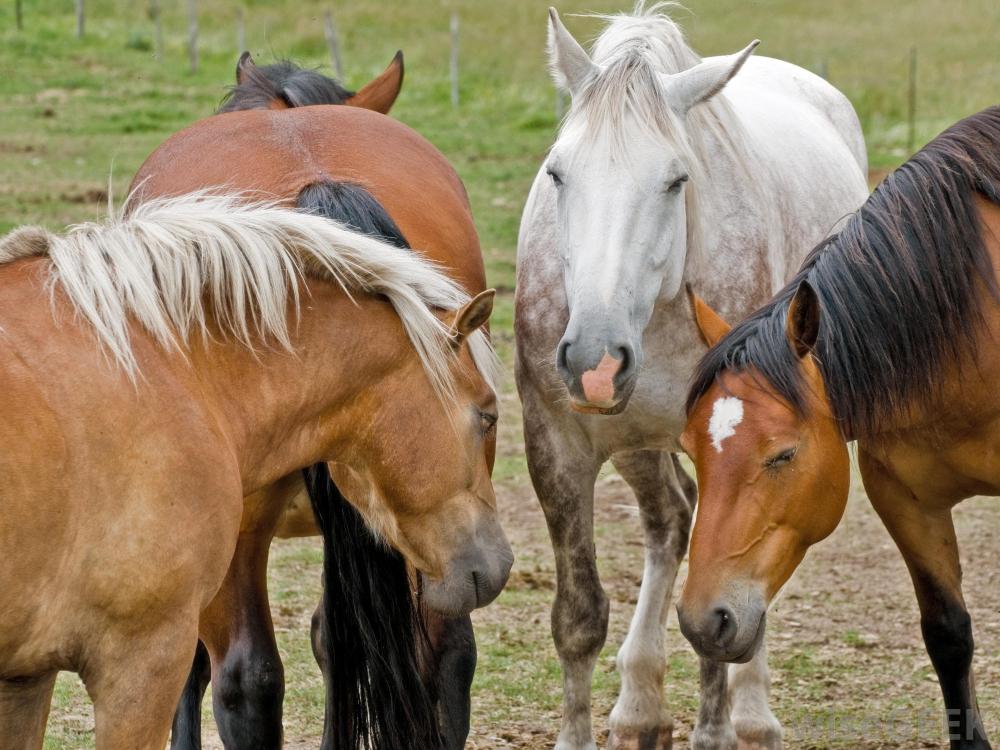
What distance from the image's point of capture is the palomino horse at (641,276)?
3570mm

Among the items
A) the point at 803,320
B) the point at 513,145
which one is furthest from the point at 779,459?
the point at 513,145

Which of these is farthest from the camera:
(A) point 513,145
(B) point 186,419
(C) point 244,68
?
(A) point 513,145

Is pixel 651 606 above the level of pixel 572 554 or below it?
below

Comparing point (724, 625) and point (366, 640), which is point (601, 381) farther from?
point (366, 640)

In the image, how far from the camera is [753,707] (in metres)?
4.33

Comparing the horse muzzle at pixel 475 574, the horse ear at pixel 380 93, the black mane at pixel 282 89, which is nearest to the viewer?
the horse muzzle at pixel 475 574

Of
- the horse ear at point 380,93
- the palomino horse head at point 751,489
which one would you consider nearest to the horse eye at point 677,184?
the palomino horse head at point 751,489

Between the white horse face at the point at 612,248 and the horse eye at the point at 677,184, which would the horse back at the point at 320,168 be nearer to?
the white horse face at the point at 612,248

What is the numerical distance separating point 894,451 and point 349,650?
160 cm

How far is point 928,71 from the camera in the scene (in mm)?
22000

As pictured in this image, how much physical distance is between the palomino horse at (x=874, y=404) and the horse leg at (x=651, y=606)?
3.12ft

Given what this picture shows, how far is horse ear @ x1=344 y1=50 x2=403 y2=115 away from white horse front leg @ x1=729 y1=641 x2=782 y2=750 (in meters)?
2.42

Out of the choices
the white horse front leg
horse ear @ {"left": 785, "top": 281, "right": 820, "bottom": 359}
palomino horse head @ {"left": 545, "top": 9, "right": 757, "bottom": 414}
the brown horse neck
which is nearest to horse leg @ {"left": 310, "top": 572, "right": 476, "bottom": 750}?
palomino horse head @ {"left": 545, "top": 9, "right": 757, "bottom": 414}

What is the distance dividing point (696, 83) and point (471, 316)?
3.97 ft
